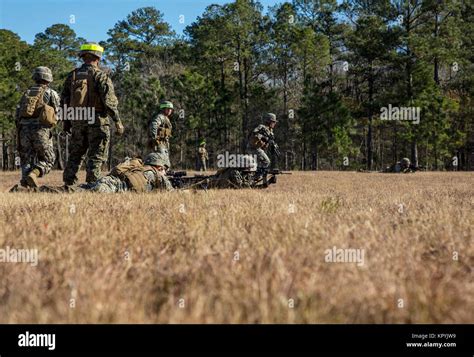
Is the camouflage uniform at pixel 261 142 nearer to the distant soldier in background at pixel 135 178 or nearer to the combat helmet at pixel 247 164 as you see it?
the combat helmet at pixel 247 164

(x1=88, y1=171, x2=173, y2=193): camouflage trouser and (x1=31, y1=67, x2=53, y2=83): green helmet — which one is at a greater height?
(x1=31, y1=67, x2=53, y2=83): green helmet

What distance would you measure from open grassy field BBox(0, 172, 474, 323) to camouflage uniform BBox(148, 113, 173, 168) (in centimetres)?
727

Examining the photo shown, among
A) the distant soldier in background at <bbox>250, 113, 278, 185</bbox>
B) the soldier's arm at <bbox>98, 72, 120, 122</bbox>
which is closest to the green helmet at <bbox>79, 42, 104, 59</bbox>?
the soldier's arm at <bbox>98, 72, 120, 122</bbox>

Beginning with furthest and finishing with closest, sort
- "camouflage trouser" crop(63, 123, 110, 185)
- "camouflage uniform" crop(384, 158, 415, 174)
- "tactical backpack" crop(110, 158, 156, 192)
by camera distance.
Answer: "camouflage uniform" crop(384, 158, 415, 174), "camouflage trouser" crop(63, 123, 110, 185), "tactical backpack" crop(110, 158, 156, 192)

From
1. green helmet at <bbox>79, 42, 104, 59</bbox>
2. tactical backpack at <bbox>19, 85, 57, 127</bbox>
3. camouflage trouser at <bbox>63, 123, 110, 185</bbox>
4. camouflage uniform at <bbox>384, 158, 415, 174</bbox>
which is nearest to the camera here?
green helmet at <bbox>79, 42, 104, 59</bbox>

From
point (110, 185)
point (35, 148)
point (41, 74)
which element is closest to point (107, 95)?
point (41, 74)

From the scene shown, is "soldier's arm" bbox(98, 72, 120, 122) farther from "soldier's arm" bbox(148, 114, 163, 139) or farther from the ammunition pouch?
the ammunition pouch

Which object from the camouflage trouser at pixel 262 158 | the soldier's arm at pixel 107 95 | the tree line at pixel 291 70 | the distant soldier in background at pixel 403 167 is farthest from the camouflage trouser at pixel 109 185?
the tree line at pixel 291 70

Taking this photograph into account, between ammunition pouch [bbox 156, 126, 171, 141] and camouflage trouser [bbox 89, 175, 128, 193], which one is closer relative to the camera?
camouflage trouser [bbox 89, 175, 128, 193]

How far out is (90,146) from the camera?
8.78 m

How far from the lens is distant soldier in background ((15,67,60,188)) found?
8922 mm

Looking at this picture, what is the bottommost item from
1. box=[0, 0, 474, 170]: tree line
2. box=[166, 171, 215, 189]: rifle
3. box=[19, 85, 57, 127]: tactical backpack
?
box=[166, 171, 215, 189]: rifle

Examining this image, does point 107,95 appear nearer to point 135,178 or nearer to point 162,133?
point 135,178

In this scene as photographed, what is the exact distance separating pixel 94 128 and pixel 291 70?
3808cm
